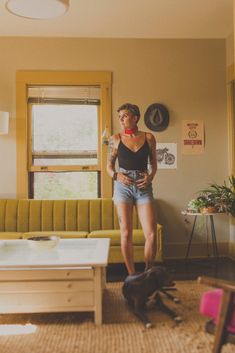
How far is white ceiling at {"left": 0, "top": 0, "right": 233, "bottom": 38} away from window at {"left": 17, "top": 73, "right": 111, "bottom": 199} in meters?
0.67

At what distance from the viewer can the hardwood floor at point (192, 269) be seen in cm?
389

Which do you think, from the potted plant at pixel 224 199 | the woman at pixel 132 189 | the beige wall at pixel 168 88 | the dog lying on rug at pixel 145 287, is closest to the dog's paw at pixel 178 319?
the dog lying on rug at pixel 145 287

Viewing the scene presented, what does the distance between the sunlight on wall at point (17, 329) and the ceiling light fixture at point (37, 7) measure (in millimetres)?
2489

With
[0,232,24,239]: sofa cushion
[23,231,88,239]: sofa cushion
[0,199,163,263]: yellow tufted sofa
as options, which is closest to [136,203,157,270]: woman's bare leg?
[23,231,88,239]: sofa cushion

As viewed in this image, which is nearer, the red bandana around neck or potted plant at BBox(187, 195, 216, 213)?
the red bandana around neck

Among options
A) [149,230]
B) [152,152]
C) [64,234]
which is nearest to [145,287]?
[149,230]

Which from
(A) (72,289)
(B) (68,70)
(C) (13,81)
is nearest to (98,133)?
(B) (68,70)

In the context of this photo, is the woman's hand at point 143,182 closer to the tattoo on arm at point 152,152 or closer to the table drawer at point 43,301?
the tattoo on arm at point 152,152

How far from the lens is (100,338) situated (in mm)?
2373

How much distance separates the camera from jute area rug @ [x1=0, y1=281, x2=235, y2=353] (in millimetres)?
2250

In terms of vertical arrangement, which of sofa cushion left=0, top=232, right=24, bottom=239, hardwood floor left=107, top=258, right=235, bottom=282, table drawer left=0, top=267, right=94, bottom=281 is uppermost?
sofa cushion left=0, top=232, right=24, bottom=239

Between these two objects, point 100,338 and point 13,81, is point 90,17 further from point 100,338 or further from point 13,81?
point 100,338

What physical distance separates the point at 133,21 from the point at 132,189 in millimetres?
2262

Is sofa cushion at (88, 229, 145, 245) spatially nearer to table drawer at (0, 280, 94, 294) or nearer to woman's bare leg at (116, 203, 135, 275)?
woman's bare leg at (116, 203, 135, 275)
